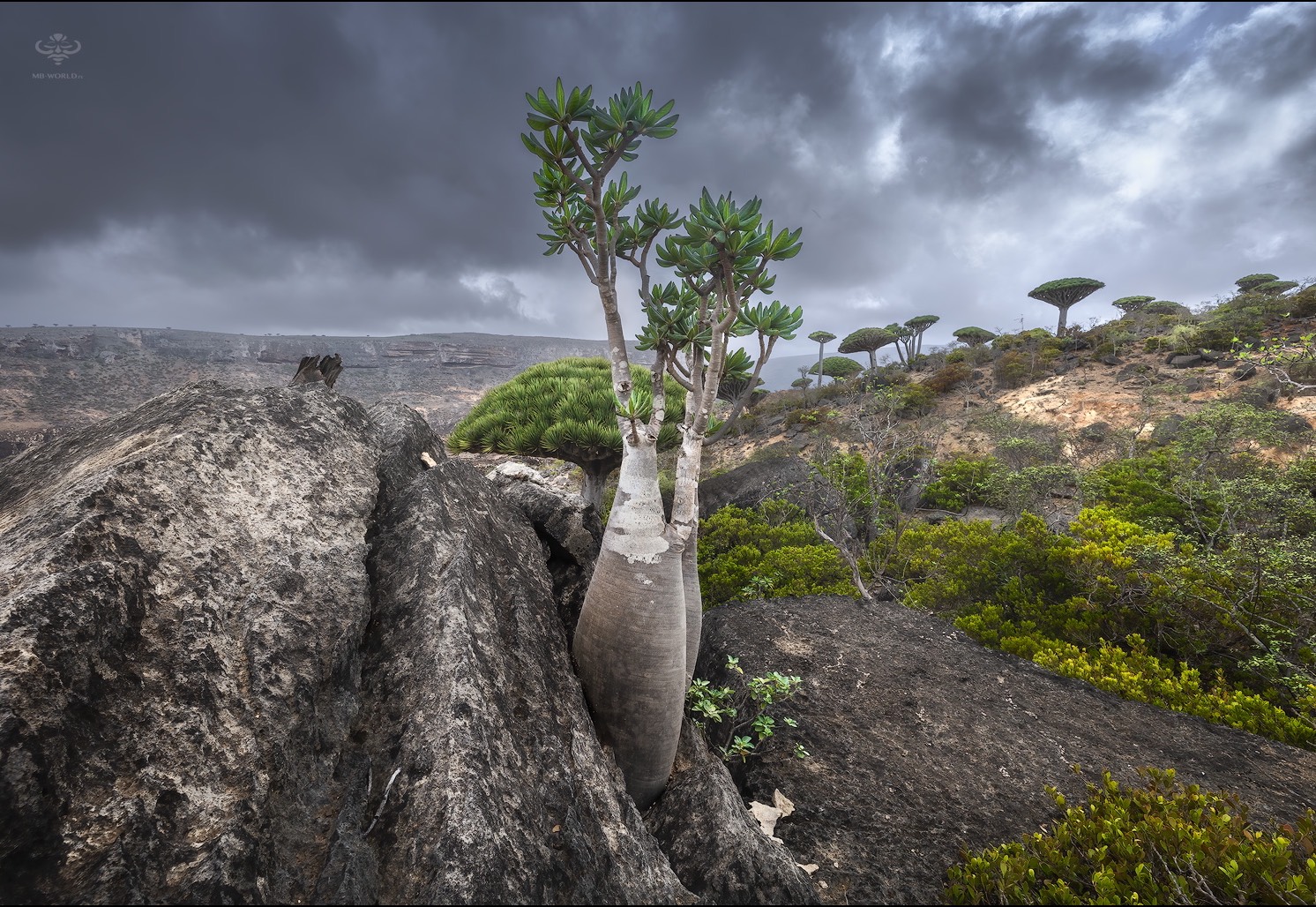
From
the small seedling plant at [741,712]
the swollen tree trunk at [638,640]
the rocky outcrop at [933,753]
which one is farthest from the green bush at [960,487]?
the swollen tree trunk at [638,640]

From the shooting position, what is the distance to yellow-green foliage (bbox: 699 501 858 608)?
7.40m

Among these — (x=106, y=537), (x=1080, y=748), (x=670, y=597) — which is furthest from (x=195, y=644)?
(x=1080, y=748)

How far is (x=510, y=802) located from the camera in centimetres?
192

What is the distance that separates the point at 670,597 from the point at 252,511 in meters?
2.10

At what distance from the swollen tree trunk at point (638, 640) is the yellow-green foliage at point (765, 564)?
4.37 metres

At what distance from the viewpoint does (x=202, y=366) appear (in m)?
44.9

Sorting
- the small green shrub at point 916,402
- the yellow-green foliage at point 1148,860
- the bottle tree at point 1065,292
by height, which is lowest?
the yellow-green foliage at point 1148,860

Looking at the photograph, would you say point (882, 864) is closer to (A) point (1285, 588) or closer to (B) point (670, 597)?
(B) point (670, 597)

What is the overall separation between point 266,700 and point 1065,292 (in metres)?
48.0

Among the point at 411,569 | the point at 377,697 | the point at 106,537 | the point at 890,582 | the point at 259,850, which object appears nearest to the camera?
the point at 259,850

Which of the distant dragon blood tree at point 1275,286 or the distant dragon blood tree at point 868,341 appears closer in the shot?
the distant dragon blood tree at point 1275,286

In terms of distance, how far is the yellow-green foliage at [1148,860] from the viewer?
7.13 feet

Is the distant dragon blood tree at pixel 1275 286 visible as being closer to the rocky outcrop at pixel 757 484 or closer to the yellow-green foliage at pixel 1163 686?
the rocky outcrop at pixel 757 484

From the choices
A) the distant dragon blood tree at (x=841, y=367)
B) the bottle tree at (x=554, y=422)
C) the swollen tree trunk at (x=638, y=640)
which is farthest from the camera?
the distant dragon blood tree at (x=841, y=367)
